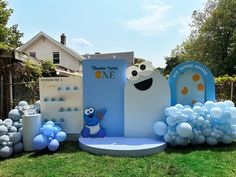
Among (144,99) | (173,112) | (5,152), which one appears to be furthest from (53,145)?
(173,112)

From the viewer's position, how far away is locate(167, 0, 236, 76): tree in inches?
932

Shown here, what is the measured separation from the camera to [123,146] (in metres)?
5.65

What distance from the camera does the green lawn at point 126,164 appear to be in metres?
4.63

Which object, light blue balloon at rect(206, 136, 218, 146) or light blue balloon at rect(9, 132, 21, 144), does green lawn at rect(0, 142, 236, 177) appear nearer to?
light blue balloon at rect(206, 136, 218, 146)

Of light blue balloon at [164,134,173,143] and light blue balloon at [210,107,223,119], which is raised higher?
light blue balloon at [210,107,223,119]

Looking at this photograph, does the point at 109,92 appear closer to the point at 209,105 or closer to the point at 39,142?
the point at 39,142

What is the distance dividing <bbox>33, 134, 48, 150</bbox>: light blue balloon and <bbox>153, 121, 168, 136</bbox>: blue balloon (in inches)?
97.6

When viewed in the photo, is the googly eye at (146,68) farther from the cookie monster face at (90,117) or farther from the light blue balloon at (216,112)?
the light blue balloon at (216,112)

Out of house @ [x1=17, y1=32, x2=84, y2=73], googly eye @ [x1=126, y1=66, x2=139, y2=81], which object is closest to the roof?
house @ [x1=17, y1=32, x2=84, y2=73]

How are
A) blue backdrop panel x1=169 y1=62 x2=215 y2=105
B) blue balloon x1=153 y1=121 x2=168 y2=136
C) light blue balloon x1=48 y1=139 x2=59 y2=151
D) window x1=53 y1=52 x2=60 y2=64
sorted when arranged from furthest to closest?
window x1=53 y1=52 x2=60 y2=64, blue backdrop panel x1=169 y1=62 x2=215 y2=105, blue balloon x1=153 y1=121 x2=168 y2=136, light blue balloon x1=48 y1=139 x2=59 y2=151

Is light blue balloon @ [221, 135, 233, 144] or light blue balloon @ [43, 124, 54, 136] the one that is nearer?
light blue balloon @ [43, 124, 54, 136]

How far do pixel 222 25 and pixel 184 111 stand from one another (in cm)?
2153

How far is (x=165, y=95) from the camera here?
642 cm

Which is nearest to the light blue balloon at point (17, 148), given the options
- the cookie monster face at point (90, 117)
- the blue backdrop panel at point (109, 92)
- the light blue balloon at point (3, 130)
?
the light blue balloon at point (3, 130)
